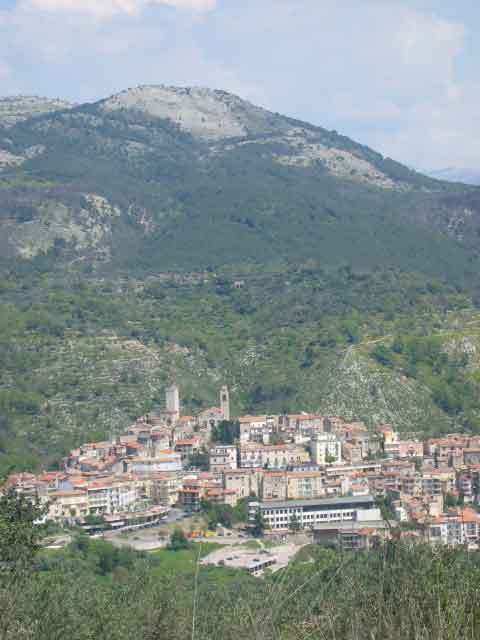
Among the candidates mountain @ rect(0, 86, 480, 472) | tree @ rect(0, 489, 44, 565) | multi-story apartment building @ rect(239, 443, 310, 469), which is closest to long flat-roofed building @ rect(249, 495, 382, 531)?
multi-story apartment building @ rect(239, 443, 310, 469)

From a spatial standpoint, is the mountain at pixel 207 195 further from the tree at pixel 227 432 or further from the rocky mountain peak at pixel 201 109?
the tree at pixel 227 432

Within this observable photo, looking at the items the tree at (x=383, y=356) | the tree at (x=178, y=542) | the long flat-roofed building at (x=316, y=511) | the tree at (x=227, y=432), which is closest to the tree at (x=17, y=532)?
the tree at (x=178, y=542)

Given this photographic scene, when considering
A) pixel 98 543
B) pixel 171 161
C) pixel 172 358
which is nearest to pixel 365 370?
pixel 172 358

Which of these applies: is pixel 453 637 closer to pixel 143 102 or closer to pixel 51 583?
pixel 51 583

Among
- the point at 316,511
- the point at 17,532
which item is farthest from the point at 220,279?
the point at 17,532

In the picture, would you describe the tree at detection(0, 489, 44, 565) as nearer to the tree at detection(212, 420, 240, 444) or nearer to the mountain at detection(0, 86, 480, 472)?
the mountain at detection(0, 86, 480, 472)

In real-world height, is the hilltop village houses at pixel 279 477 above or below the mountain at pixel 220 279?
below

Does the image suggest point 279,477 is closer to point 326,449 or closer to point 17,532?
point 326,449
